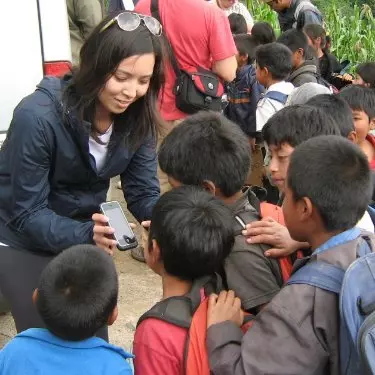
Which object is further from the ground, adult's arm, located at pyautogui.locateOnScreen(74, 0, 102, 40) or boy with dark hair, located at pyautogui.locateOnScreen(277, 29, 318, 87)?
adult's arm, located at pyautogui.locateOnScreen(74, 0, 102, 40)

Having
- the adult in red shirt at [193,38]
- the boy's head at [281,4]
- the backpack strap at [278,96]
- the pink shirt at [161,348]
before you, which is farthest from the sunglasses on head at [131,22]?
the boy's head at [281,4]

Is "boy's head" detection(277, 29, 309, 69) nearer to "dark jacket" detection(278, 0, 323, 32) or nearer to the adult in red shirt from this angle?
"dark jacket" detection(278, 0, 323, 32)

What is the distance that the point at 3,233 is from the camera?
7.38 feet

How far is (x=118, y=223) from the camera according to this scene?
6.93ft

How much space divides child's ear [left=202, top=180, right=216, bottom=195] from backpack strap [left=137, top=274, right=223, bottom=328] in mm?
324

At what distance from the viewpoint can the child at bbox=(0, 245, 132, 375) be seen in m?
1.64

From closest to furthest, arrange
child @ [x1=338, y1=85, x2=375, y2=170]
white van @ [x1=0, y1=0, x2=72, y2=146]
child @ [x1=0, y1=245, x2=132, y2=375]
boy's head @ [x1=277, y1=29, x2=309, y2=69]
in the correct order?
child @ [x1=0, y1=245, x2=132, y2=375] < white van @ [x1=0, y1=0, x2=72, y2=146] < child @ [x1=338, y1=85, x2=375, y2=170] < boy's head @ [x1=277, y1=29, x2=309, y2=69]

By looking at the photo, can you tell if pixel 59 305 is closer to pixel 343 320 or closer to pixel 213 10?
pixel 343 320

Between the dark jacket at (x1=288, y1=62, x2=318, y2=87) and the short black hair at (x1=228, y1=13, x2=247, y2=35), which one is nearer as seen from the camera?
the dark jacket at (x1=288, y1=62, x2=318, y2=87)

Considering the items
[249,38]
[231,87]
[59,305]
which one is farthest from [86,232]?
[249,38]

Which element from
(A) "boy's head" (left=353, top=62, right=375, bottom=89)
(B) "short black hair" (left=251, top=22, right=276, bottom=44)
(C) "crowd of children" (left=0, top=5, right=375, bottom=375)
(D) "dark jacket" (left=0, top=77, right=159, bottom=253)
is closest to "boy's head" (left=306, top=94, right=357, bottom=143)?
(C) "crowd of children" (left=0, top=5, right=375, bottom=375)

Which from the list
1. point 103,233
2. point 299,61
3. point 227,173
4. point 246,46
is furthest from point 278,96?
point 103,233

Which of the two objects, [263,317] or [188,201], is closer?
[263,317]

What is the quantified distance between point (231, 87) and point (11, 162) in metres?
3.07
